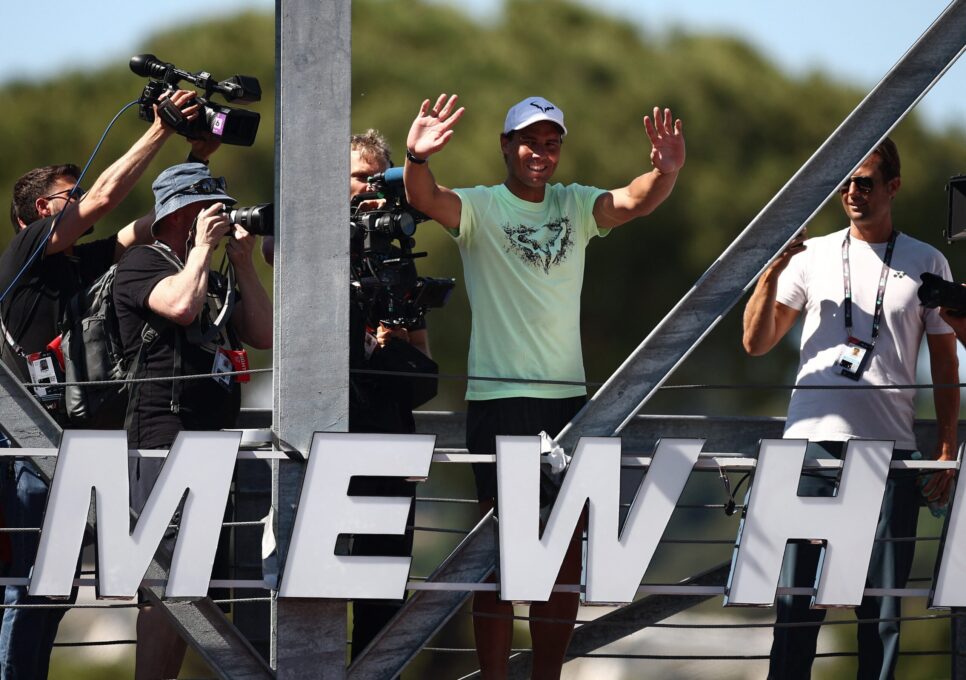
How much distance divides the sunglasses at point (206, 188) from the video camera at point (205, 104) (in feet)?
0.40

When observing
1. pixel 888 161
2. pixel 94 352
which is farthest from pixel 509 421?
pixel 888 161

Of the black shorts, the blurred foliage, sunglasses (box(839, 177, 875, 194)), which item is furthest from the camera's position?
the blurred foliage

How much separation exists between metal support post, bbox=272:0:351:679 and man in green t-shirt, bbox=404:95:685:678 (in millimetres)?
343

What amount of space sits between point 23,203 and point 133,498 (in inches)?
42.2

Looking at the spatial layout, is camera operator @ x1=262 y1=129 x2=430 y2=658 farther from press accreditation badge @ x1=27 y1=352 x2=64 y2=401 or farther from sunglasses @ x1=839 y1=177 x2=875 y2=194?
sunglasses @ x1=839 y1=177 x2=875 y2=194

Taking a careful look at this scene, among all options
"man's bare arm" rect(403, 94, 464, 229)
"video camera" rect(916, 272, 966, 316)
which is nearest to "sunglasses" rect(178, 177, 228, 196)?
"man's bare arm" rect(403, 94, 464, 229)

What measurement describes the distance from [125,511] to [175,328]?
61 centimetres

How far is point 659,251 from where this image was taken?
37.8 ft

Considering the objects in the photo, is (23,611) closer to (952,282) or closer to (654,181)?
(654,181)

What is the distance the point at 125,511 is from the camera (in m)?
3.20

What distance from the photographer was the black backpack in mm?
3732

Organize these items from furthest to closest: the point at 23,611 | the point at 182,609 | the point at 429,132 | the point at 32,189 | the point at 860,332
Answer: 1. the point at 32,189
2. the point at 860,332
3. the point at 23,611
4. the point at 429,132
5. the point at 182,609

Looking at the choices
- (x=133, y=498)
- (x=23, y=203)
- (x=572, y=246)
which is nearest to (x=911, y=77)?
(x=572, y=246)

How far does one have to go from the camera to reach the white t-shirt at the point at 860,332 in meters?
3.86
